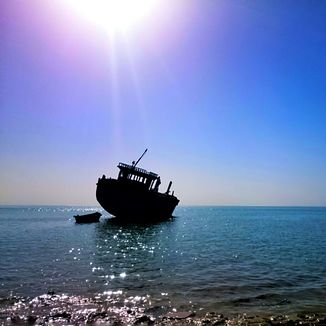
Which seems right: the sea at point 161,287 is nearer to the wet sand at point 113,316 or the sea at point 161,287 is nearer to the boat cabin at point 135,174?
the wet sand at point 113,316

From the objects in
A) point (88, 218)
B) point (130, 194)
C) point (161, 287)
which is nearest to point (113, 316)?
point (161, 287)

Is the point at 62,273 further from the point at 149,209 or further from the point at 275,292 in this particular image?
the point at 149,209

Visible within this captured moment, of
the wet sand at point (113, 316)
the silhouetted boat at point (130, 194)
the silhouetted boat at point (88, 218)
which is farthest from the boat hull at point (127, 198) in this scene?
the wet sand at point (113, 316)

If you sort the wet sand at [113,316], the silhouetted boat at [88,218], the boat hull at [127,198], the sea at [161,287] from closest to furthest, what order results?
the wet sand at [113,316] < the sea at [161,287] < the boat hull at [127,198] < the silhouetted boat at [88,218]

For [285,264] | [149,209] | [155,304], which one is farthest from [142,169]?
[155,304]

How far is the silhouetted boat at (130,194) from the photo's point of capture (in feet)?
210

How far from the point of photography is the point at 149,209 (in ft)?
224

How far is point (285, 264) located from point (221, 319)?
14.1 meters

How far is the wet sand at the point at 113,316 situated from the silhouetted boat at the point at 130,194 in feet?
159

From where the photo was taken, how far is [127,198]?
6506 cm

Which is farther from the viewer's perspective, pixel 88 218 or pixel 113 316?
pixel 88 218

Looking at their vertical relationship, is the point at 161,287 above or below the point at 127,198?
below

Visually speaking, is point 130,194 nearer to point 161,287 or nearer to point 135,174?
point 135,174

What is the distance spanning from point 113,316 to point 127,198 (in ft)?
169
